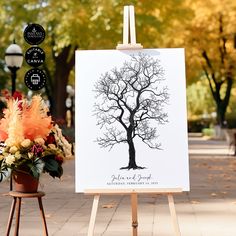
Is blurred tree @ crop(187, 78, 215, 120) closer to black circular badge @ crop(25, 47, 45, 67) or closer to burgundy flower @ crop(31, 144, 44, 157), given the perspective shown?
black circular badge @ crop(25, 47, 45, 67)

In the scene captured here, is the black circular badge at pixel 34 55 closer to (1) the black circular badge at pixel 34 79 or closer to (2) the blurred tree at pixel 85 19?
(1) the black circular badge at pixel 34 79

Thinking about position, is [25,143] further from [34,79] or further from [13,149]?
[34,79]

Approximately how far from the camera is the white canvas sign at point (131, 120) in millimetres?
7352

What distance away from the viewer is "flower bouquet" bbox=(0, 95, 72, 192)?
21.9ft

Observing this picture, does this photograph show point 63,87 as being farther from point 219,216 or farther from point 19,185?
point 19,185

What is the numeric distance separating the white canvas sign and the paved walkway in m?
0.77

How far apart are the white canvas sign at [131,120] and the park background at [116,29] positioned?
1760 cm

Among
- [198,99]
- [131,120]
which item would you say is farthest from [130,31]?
[198,99]

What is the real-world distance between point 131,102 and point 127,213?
144 inches

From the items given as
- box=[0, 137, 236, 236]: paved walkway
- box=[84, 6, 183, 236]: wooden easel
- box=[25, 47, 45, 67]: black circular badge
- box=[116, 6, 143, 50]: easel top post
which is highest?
box=[25, 47, 45, 67]: black circular badge

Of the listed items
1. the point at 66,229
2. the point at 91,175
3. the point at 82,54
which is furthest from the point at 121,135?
the point at 66,229

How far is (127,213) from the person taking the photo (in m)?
10.8

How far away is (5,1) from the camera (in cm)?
2753

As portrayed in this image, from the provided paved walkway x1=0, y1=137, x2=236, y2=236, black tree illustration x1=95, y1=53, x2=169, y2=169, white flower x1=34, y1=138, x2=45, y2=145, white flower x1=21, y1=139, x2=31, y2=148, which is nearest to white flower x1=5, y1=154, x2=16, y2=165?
white flower x1=21, y1=139, x2=31, y2=148
